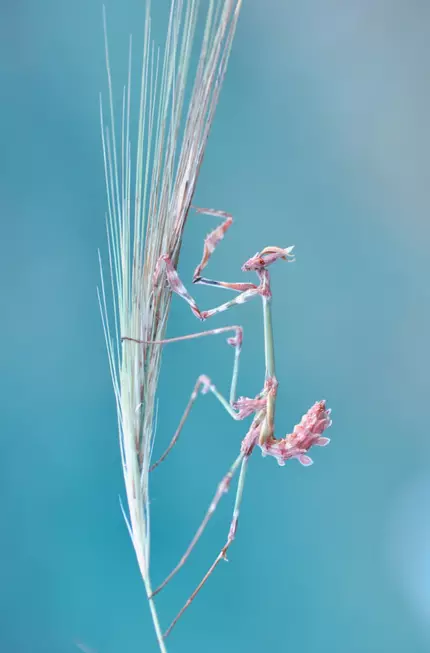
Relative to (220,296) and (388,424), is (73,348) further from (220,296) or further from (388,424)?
(388,424)

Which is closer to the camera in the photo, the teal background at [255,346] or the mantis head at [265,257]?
the mantis head at [265,257]

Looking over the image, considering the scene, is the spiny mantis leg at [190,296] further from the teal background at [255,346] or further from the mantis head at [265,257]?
the teal background at [255,346]

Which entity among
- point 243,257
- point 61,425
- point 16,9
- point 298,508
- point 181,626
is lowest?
point 181,626

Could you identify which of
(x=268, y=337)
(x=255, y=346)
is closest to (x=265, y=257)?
(x=268, y=337)

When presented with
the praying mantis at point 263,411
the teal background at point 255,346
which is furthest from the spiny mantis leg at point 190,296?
the teal background at point 255,346

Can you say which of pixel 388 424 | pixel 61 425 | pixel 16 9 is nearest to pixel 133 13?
pixel 16 9

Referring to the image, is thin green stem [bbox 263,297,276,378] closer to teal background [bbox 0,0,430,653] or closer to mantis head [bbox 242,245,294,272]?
mantis head [bbox 242,245,294,272]

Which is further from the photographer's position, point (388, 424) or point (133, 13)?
point (388, 424)

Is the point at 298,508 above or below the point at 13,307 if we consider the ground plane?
below
